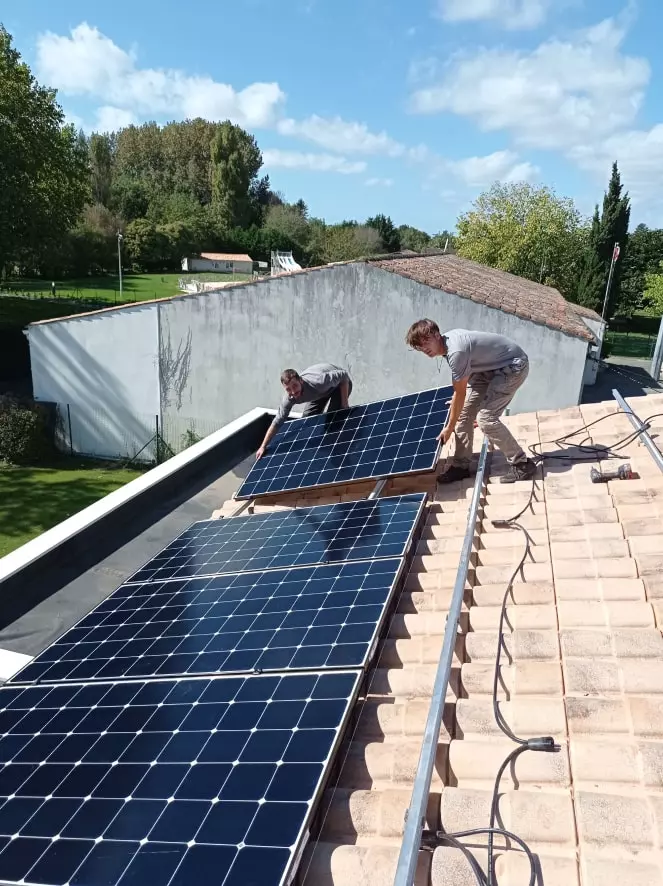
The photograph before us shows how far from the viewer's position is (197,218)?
93.5 metres

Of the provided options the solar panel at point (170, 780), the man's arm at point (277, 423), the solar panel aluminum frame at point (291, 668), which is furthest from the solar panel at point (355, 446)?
the solar panel at point (170, 780)

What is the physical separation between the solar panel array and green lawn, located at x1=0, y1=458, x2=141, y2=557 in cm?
1515

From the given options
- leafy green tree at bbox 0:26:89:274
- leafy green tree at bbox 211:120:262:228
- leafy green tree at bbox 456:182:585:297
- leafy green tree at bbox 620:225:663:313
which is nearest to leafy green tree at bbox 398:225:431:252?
leafy green tree at bbox 211:120:262:228

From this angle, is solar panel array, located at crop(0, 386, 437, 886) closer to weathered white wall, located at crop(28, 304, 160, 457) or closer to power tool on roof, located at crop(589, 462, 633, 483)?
power tool on roof, located at crop(589, 462, 633, 483)

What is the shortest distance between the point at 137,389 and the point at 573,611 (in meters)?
22.7

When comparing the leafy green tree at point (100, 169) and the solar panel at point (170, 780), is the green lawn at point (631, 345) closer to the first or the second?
the solar panel at point (170, 780)

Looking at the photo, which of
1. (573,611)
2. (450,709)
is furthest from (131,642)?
(573,611)

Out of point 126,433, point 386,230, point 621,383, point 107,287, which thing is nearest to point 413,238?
point 386,230

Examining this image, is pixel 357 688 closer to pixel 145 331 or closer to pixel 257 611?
pixel 257 611

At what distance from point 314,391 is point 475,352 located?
134 inches

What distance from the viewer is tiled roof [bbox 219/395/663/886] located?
118 inches

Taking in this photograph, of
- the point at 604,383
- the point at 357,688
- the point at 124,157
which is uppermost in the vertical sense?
the point at 124,157

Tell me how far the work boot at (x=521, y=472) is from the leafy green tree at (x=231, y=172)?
3982 inches

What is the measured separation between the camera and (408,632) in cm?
504
